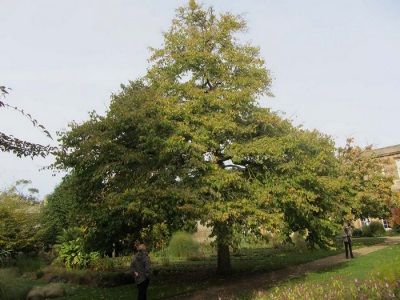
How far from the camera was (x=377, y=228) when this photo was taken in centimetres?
3189

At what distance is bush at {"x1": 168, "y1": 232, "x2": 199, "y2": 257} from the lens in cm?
2438

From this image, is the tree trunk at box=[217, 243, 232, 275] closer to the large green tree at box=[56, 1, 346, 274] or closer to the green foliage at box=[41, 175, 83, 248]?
the large green tree at box=[56, 1, 346, 274]

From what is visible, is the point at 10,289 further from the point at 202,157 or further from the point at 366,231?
the point at 366,231

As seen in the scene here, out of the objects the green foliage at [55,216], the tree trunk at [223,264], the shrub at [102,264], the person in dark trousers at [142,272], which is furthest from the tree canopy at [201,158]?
the green foliage at [55,216]

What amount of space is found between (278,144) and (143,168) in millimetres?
4727

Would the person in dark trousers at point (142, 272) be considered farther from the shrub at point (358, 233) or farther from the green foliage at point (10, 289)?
the shrub at point (358, 233)

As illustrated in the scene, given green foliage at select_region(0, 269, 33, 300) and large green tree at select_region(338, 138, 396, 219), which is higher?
large green tree at select_region(338, 138, 396, 219)

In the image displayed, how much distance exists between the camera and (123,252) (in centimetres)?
1254

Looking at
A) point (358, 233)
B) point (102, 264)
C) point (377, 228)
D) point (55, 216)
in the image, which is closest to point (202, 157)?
point (102, 264)

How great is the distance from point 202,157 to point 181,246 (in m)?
15.2

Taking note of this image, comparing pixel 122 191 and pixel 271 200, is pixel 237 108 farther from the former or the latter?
pixel 122 191

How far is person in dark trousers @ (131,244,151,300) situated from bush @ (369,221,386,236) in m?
29.5

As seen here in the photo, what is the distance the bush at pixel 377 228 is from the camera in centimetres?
3162

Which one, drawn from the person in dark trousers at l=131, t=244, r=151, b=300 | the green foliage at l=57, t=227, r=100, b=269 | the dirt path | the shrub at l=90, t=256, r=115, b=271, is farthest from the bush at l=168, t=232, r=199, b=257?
the person in dark trousers at l=131, t=244, r=151, b=300
